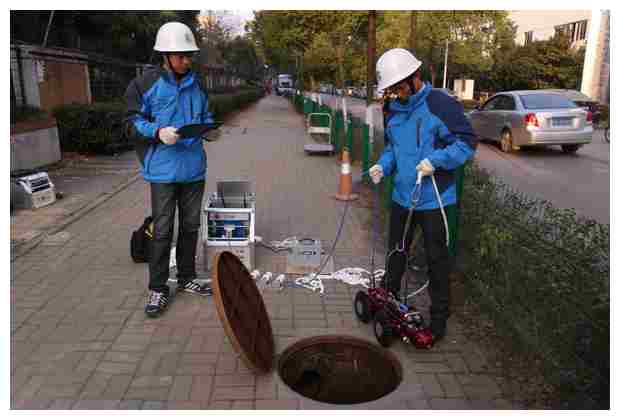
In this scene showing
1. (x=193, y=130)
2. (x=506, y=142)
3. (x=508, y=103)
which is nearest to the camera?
(x=193, y=130)

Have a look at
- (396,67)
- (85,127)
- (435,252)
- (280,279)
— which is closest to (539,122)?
(280,279)

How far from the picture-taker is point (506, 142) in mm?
13203

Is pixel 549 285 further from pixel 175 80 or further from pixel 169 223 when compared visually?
pixel 175 80

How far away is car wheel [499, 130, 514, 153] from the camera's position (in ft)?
42.8

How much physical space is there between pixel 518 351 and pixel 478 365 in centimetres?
29

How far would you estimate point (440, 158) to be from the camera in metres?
3.08

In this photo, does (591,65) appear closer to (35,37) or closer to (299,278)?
(35,37)

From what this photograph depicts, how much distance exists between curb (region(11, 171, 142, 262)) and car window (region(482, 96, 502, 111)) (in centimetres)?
1025

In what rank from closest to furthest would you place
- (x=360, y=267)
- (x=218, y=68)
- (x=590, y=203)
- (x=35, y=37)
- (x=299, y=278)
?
(x=299, y=278) → (x=360, y=267) → (x=590, y=203) → (x=35, y=37) → (x=218, y=68)

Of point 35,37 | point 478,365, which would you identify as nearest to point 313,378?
point 478,365

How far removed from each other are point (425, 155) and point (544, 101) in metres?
11.2

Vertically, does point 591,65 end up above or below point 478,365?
above

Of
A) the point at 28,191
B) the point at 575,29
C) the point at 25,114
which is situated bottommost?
the point at 28,191

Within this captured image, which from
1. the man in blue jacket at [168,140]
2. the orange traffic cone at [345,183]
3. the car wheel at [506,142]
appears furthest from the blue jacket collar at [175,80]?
the car wheel at [506,142]
